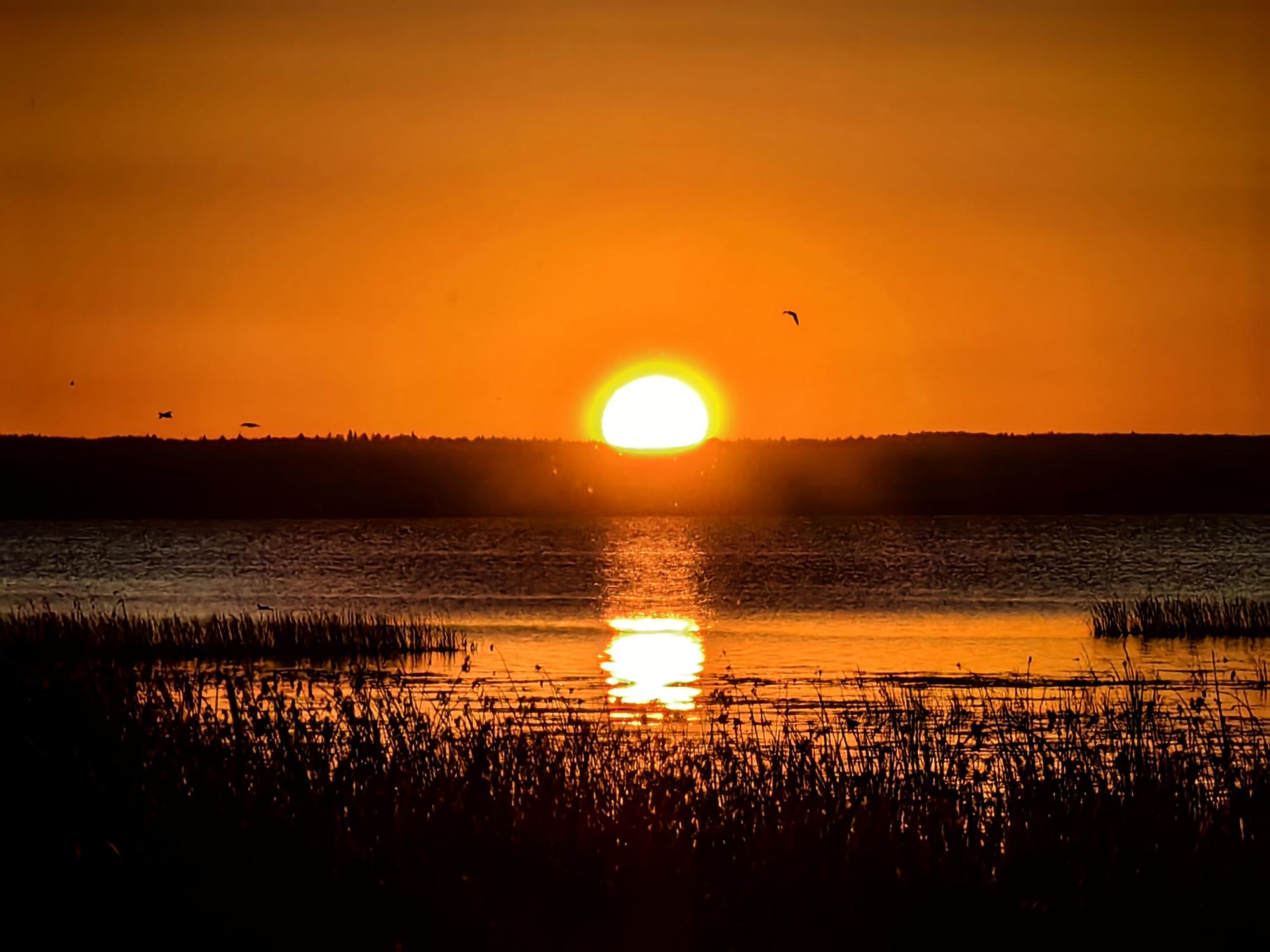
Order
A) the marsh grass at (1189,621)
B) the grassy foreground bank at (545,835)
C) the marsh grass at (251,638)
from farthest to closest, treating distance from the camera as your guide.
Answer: the marsh grass at (1189,621) → the marsh grass at (251,638) → the grassy foreground bank at (545,835)

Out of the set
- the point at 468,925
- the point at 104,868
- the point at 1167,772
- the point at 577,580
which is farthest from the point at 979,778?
the point at 577,580

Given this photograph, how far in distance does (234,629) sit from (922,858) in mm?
28703

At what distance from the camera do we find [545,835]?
11.5 meters

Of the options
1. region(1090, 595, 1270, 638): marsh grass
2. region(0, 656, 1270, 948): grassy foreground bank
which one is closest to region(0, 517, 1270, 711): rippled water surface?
region(1090, 595, 1270, 638): marsh grass

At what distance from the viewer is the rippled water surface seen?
39531mm

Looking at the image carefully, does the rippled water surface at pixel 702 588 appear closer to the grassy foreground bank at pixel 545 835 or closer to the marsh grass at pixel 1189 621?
the marsh grass at pixel 1189 621

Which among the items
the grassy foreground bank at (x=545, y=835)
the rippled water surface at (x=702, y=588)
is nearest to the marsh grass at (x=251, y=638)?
the rippled water surface at (x=702, y=588)

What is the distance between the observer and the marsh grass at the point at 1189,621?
43150 millimetres

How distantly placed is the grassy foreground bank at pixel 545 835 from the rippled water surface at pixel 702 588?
1400 cm

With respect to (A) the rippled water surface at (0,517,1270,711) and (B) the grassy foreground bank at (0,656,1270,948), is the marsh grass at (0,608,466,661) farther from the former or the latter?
(B) the grassy foreground bank at (0,656,1270,948)

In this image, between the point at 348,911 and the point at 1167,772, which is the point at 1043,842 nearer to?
the point at 1167,772

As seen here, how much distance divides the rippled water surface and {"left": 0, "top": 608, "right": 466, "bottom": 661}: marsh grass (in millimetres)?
2149

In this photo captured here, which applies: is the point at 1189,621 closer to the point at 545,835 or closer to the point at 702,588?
the point at 545,835

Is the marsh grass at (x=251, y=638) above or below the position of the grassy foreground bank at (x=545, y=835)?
below
